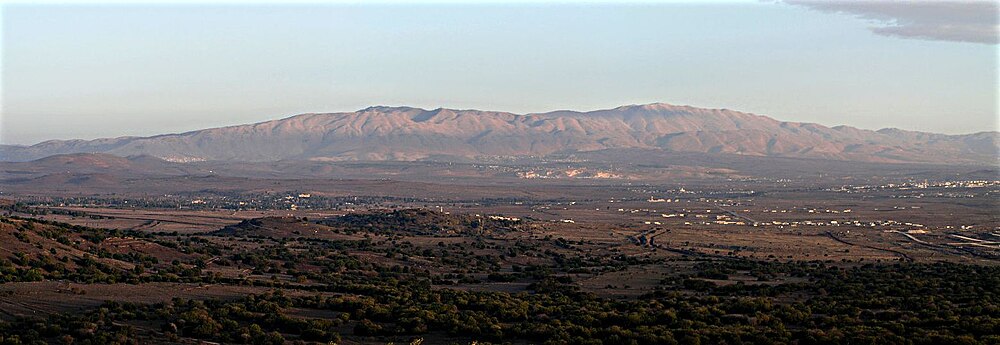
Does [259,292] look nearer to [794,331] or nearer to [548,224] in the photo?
[794,331]

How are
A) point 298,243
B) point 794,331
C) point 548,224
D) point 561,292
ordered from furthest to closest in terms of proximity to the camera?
point 548,224 < point 298,243 < point 561,292 < point 794,331

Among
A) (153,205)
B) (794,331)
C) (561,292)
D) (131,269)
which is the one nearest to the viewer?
(794,331)

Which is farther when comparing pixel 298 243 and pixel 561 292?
pixel 298 243

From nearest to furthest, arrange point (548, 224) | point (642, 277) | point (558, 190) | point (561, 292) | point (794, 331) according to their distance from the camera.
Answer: point (794, 331) → point (561, 292) → point (642, 277) → point (548, 224) → point (558, 190)

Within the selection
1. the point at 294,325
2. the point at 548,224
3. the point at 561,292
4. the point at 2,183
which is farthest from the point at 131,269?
the point at 2,183

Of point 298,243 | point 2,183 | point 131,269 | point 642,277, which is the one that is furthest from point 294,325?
point 2,183

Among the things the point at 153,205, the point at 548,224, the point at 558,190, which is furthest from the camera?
the point at 558,190

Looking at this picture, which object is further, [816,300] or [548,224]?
[548,224]

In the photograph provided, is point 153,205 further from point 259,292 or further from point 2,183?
point 259,292
